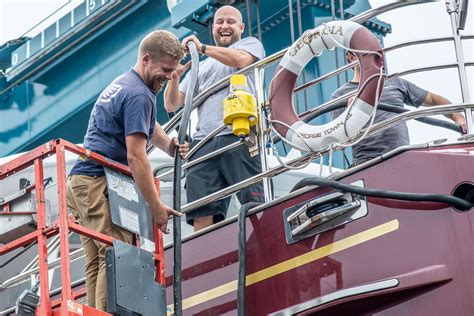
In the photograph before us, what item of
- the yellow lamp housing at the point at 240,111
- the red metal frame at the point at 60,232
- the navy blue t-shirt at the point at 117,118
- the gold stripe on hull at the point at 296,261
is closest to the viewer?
the red metal frame at the point at 60,232

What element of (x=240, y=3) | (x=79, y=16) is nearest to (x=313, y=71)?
(x=240, y=3)

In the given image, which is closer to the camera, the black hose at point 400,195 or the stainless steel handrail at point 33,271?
the black hose at point 400,195

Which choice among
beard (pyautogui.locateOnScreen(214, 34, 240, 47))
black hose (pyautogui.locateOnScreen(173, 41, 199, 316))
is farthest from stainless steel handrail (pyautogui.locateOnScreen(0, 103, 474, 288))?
beard (pyautogui.locateOnScreen(214, 34, 240, 47))

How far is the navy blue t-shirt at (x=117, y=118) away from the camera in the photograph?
7.56 m

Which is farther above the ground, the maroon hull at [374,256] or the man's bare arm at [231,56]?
the man's bare arm at [231,56]

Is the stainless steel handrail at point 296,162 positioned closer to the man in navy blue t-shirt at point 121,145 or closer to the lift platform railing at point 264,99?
the lift platform railing at point 264,99

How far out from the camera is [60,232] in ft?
23.5

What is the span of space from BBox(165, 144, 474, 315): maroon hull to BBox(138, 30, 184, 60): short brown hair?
1.08 meters

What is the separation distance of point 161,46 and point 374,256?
1.70 m

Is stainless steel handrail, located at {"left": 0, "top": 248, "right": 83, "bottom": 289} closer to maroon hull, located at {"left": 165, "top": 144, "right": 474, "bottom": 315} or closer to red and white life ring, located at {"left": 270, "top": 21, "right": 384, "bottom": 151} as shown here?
maroon hull, located at {"left": 165, "top": 144, "right": 474, "bottom": 315}

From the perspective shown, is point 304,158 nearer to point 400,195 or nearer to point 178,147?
point 178,147

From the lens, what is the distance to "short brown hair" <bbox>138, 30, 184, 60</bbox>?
766 cm

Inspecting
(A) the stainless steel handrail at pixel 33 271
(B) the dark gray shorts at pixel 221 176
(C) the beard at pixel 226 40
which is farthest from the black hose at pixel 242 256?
(C) the beard at pixel 226 40

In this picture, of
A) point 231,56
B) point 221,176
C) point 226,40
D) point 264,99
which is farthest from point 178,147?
point 226,40
